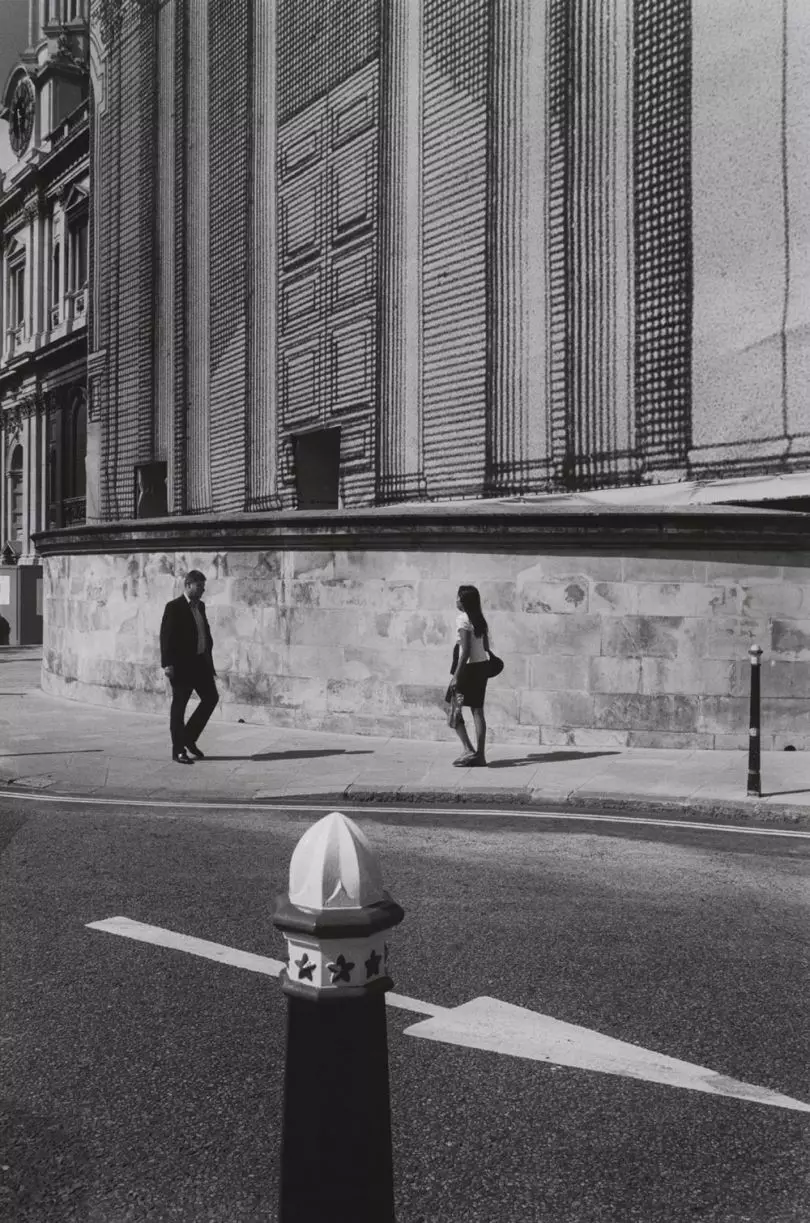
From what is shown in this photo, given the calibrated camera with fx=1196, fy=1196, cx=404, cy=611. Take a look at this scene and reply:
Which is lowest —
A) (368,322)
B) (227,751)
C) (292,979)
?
(227,751)

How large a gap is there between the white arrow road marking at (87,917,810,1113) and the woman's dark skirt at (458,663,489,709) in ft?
21.5

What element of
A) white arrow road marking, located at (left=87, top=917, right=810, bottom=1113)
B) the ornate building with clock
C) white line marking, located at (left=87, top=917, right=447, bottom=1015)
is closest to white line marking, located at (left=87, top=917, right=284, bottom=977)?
white line marking, located at (left=87, top=917, right=447, bottom=1015)

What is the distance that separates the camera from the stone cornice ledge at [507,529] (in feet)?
40.4

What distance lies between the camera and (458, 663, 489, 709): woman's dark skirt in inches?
447

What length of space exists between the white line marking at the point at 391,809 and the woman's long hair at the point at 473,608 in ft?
6.90

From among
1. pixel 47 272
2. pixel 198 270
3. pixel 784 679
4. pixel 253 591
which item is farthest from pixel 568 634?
pixel 47 272

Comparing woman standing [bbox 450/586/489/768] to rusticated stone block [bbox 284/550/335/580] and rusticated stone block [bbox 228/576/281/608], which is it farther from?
rusticated stone block [bbox 228/576/281/608]

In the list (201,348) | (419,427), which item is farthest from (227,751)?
(201,348)

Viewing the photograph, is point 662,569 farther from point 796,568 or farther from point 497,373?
point 497,373

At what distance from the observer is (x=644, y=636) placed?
41.7ft

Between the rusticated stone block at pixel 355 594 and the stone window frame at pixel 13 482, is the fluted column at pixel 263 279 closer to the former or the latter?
the rusticated stone block at pixel 355 594

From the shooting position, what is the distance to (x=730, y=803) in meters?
9.36

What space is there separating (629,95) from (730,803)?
9.27m

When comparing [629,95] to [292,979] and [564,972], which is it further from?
[292,979]
